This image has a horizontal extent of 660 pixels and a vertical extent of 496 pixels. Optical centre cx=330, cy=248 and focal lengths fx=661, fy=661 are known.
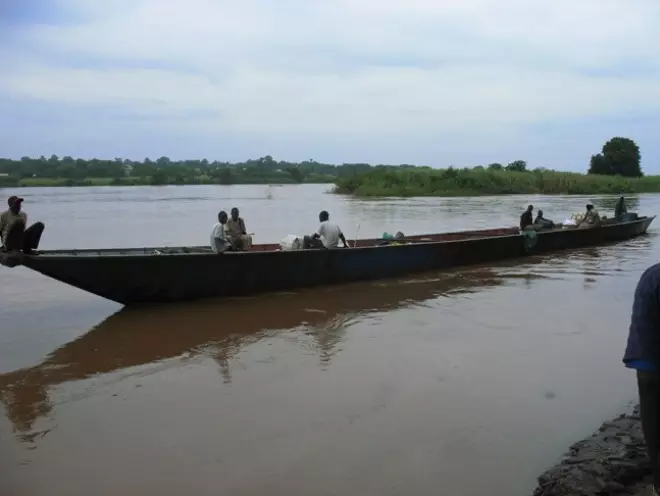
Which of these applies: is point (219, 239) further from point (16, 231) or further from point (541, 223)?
point (541, 223)

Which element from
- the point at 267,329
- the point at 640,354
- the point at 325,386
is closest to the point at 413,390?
the point at 325,386

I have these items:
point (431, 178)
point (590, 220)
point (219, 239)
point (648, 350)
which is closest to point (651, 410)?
point (648, 350)

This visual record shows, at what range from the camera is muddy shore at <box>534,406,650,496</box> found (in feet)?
11.4

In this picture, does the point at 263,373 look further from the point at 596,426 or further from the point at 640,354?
the point at 640,354

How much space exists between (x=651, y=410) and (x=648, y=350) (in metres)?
0.23

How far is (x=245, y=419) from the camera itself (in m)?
5.35

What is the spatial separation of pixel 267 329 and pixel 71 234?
14.7 meters

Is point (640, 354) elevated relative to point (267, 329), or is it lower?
elevated

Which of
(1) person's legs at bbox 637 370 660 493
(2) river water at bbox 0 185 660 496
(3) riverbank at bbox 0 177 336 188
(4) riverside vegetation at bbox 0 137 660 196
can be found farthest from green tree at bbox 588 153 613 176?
(1) person's legs at bbox 637 370 660 493

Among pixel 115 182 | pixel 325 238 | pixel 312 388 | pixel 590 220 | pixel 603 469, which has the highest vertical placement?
pixel 115 182

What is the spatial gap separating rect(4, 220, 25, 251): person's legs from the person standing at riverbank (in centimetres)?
751

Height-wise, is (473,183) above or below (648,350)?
above

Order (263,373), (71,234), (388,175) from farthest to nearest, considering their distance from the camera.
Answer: (388,175) < (71,234) < (263,373)

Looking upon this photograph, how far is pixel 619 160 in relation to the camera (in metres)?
57.1
